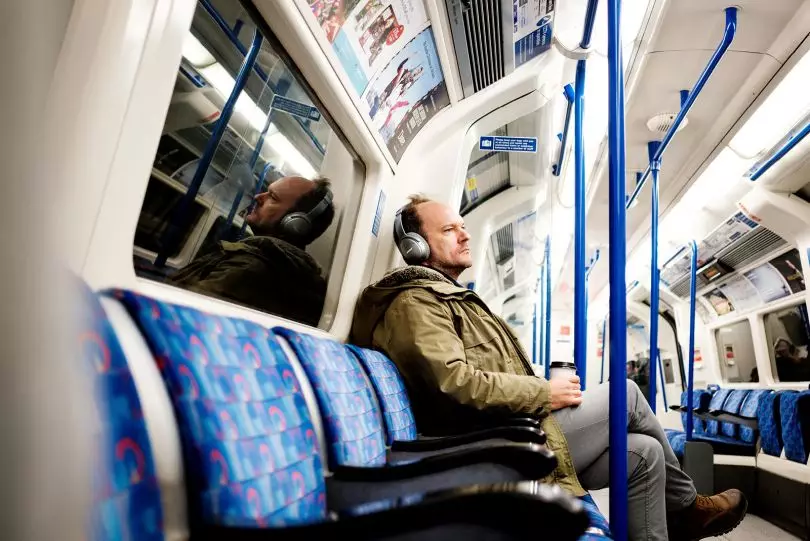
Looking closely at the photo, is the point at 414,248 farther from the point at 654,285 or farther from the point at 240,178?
the point at 654,285

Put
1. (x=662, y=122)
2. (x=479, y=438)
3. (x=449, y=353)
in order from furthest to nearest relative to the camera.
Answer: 1. (x=662, y=122)
2. (x=449, y=353)
3. (x=479, y=438)

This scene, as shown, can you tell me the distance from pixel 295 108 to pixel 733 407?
5694 mm

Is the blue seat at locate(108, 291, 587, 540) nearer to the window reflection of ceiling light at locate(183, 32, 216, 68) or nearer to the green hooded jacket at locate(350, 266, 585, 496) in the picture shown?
the window reflection of ceiling light at locate(183, 32, 216, 68)

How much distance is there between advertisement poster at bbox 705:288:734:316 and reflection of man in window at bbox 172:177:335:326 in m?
6.46

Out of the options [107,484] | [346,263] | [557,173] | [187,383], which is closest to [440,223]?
[346,263]

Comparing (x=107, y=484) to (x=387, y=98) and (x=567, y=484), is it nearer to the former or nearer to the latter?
(x=567, y=484)

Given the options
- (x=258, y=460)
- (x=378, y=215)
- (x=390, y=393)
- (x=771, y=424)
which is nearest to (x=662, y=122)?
(x=378, y=215)

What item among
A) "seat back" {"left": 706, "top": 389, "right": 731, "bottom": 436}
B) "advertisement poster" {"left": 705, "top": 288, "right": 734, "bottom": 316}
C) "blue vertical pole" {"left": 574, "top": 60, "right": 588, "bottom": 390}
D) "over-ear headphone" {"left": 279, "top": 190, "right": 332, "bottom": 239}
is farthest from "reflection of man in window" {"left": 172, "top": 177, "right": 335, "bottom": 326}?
"advertisement poster" {"left": 705, "top": 288, "right": 734, "bottom": 316}

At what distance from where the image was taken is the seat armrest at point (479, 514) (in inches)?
22.4

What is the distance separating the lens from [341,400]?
1241 mm

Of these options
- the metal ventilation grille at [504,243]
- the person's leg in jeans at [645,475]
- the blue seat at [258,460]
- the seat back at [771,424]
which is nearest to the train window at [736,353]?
the seat back at [771,424]

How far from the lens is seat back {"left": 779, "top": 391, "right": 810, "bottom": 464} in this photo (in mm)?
3828

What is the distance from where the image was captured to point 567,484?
1627mm

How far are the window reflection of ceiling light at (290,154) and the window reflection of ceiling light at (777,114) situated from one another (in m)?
2.82
